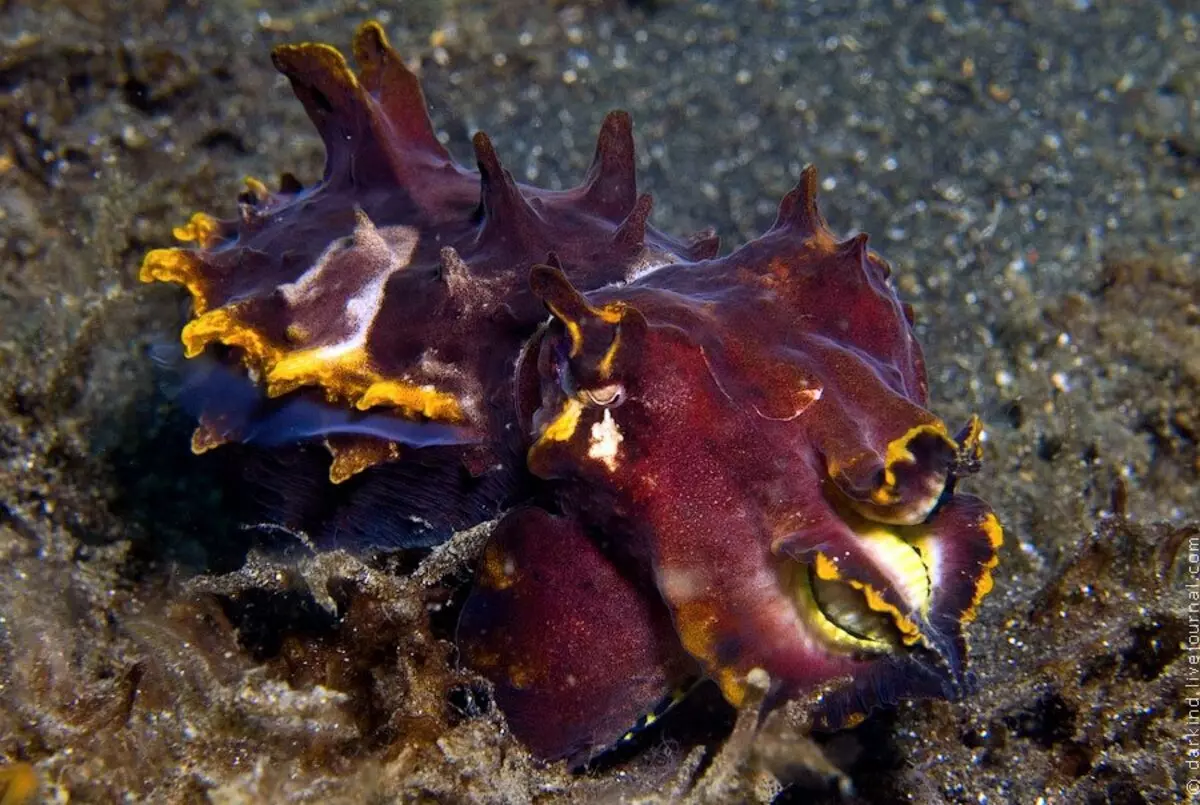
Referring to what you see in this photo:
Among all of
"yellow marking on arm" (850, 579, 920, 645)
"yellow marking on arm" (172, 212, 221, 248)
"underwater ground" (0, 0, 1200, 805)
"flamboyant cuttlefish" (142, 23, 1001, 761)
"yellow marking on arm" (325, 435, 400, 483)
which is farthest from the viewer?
"yellow marking on arm" (172, 212, 221, 248)

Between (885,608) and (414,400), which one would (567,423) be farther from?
(885,608)

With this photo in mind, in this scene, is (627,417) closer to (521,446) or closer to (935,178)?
(521,446)

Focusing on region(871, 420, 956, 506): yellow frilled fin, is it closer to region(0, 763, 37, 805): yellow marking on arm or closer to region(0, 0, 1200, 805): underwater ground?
region(0, 0, 1200, 805): underwater ground

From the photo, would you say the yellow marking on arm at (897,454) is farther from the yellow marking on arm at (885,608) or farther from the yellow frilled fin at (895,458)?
the yellow marking on arm at (885,608)

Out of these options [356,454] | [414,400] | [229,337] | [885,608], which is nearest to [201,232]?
[229,337]

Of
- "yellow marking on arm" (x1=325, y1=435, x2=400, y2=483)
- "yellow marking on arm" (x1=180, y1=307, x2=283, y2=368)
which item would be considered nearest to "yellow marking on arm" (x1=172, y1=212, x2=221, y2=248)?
"yellow marking on arm" (x1=180, y1=307, x2=283, y2=368)

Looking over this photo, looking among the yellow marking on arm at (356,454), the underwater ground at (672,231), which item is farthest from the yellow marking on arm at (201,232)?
the yellow marking on arm at (356,454)

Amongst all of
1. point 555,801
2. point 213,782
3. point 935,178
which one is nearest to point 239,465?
point 213,782
